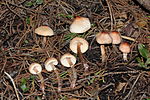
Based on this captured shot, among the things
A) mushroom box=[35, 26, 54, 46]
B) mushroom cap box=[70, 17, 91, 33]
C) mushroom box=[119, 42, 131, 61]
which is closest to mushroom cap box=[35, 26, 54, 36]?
mushroom box=[35, 26, 54, 46]

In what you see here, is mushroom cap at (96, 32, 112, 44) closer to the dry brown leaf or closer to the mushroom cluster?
the mushroom cluster

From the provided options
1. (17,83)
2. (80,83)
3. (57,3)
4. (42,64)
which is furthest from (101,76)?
(57,3)

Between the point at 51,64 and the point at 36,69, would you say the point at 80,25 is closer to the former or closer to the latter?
the point at 51,64

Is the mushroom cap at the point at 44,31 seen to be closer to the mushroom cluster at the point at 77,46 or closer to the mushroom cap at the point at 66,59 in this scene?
the mushroom cluster at the point at 77,46

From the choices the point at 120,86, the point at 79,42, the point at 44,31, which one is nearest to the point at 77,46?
the point at 79,42

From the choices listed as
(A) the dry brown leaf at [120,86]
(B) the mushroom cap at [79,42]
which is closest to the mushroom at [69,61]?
(B) the mushroom cap at [79,42]

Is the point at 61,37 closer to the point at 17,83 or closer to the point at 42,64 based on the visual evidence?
the point at 42,64
